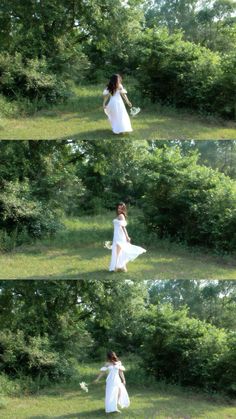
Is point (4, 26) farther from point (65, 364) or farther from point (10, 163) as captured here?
point (65, 364)

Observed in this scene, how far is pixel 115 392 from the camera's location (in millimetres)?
16203

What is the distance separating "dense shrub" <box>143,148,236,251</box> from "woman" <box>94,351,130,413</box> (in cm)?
404

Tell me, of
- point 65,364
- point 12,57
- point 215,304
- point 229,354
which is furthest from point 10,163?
point 215,304

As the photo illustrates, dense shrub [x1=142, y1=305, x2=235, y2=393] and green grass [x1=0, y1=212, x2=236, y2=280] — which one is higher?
green grass [x1=0, y1=212, x2=236, y2=280]

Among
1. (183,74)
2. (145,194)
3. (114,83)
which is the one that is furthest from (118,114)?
(183,74)

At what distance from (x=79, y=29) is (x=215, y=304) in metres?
10.3

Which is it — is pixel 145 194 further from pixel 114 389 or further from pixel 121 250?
pixel 114 389

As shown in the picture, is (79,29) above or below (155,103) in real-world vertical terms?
above

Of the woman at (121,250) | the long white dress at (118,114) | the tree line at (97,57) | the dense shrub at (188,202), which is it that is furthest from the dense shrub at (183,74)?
the woman at (121,250)

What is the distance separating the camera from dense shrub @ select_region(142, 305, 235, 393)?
18.4m

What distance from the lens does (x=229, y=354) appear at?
1819 cm

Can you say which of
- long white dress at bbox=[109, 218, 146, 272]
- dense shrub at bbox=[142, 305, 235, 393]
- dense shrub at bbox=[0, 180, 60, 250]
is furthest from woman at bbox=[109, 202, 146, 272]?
dense shrub at bbox=[0, 180, 60, 250]

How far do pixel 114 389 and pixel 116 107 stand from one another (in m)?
5.86

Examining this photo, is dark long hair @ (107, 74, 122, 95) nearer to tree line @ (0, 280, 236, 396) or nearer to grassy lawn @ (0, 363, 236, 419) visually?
tree line @ (0, 280, 236, 396)
